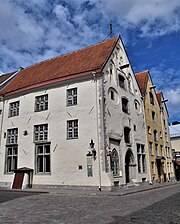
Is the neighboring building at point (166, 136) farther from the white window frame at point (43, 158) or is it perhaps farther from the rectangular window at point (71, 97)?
the white window frame at point (43, 158)

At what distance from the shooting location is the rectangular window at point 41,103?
2092 centimetres

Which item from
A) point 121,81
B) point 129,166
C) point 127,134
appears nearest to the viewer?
point 129,166

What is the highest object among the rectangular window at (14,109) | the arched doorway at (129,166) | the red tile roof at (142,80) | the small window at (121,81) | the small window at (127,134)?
the red tile roof at (142,80)

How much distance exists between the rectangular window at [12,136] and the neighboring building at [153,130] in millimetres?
14051

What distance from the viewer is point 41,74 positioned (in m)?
23.4

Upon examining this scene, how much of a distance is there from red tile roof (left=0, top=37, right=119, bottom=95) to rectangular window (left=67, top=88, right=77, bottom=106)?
46.3 inches

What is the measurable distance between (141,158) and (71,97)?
987 cm

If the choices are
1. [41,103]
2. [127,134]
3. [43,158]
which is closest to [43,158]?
[43,158]

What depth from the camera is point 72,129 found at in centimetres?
1888

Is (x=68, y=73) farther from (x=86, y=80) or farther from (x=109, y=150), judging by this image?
(x=109, y=150)

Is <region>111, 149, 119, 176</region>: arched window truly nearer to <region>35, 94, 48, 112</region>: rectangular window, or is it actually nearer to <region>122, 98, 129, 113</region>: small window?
<region>122, 98, 129, 113</region>: small window

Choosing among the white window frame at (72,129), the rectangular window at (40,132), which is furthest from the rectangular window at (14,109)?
the white window frame at (72,129)

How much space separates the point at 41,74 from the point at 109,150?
10.8 metres

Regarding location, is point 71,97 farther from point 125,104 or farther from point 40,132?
point 125,104
